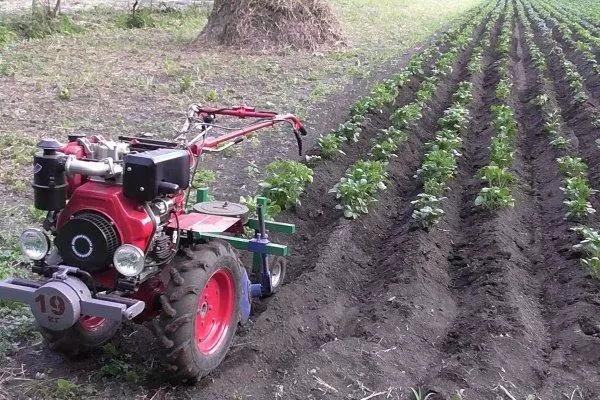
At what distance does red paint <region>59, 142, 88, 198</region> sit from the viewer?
3889mm

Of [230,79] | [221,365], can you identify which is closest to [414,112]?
[230,79]

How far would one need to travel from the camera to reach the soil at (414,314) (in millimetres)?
4129

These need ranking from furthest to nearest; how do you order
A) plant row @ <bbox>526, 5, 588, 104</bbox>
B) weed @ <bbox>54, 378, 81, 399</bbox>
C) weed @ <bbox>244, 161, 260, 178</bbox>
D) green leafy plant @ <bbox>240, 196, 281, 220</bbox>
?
plant row @ <bbox>526, 5, 588, 104</bbox>
weed @ <bbox>244, 161, 260, 178</bbox>
green leafy plant @ <bbox>240, 196, 281, 220</bbox>
weed @ <bbox>54, 378, 81, 399</bbox>

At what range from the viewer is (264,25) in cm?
1675

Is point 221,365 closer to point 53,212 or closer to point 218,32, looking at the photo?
point 53,212

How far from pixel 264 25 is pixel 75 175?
1345 cm

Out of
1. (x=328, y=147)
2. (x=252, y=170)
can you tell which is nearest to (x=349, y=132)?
(x=328, y=147)

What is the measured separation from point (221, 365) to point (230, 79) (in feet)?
29.9

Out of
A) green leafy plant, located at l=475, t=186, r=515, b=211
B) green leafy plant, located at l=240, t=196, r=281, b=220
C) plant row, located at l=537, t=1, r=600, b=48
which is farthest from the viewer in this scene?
plant row, located at l=537, t=1, r=600, b=48

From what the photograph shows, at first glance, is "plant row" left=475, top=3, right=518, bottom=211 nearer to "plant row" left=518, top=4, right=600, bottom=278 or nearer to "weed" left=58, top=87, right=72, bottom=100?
"plant row" left=518, top=4, right=600, bottom=278

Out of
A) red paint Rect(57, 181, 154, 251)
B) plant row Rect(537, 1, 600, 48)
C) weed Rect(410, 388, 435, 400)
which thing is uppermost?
red paint Rect(57, 181, 154, 251)

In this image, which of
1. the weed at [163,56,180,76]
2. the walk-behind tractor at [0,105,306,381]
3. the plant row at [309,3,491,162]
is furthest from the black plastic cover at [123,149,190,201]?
the weed at [163,56,180,76]

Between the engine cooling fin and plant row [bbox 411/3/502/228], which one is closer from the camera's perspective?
the engine cooling fin

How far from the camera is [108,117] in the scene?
9.51 m
